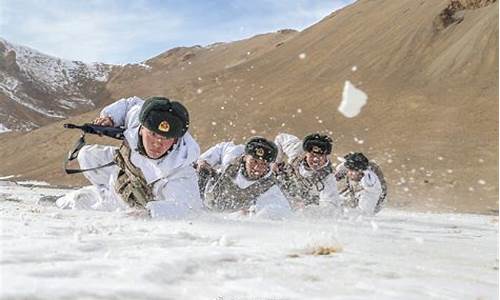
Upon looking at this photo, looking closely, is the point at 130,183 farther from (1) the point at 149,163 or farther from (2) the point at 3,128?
(2) the point at 3,128

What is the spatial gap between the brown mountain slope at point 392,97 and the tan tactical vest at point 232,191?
30.0 ft

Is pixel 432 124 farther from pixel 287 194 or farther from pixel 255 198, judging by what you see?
pixel 255 198

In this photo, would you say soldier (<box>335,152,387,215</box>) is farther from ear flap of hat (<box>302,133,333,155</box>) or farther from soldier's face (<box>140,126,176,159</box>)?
soldier's face (<box>140,126,176,159</box>)

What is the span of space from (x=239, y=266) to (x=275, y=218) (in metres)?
3.11

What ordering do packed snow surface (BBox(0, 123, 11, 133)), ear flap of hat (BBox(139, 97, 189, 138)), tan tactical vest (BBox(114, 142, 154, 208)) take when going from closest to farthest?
ear flap of hat (BBox(139, 97, 189, 138)) < tan tactical vest (BBox(114, 142, 154, 208)) < packed snow surface (BBox(0, 123, 11, 133))

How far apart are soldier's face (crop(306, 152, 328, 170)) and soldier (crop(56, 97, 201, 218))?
2.59m

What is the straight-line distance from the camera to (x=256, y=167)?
678cm

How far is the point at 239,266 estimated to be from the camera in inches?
107

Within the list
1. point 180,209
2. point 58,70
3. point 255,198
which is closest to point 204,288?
point 180,209

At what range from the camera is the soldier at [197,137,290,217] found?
6.73m

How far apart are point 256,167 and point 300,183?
1.58 m

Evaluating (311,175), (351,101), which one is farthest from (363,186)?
(351,101)

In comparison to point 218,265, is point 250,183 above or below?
above

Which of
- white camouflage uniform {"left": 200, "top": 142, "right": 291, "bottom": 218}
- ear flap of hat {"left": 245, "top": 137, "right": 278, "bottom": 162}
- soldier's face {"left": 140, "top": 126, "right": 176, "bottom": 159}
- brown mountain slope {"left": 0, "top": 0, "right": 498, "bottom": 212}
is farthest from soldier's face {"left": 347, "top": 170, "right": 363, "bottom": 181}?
brown mountain slope {"left": 0, "top": 0, "right": 498, "bottom": 212}
